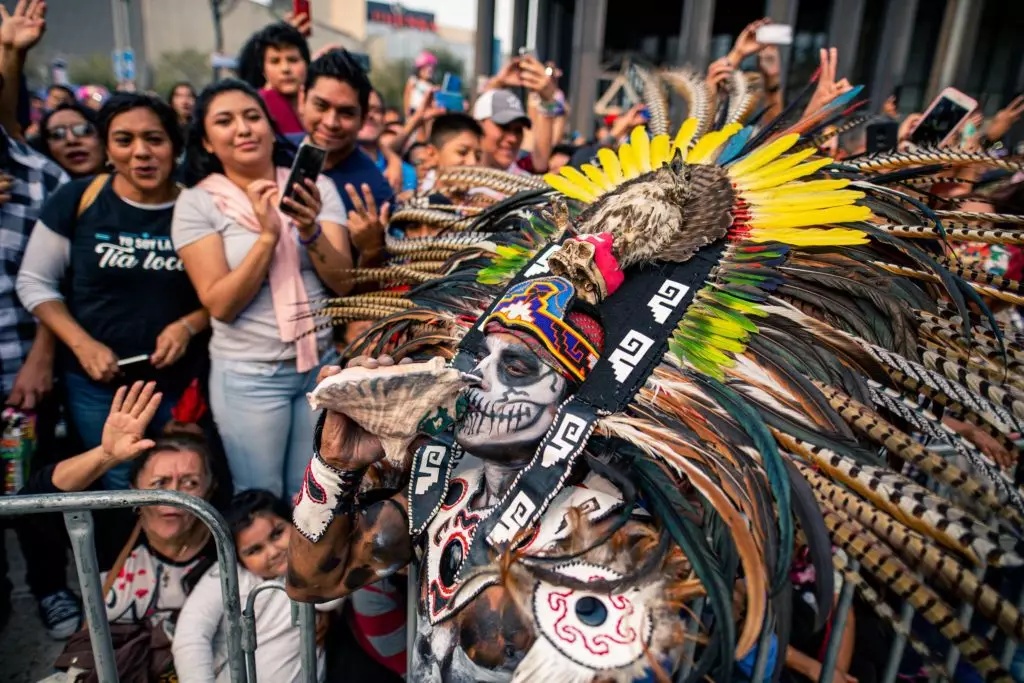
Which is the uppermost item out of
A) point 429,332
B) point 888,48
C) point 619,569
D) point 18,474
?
point 888,48

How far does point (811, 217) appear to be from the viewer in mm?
1471

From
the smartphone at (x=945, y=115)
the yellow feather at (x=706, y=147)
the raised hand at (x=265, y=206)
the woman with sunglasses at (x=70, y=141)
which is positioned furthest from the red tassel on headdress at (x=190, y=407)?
the smartphone at (x=945, y=115)

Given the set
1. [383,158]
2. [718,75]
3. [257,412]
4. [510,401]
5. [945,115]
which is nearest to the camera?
[510,401]

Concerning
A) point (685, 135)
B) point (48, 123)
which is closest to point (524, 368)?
point (685, 135)

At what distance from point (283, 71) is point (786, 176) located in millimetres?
2937

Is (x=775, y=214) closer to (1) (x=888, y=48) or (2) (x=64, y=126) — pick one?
(2) (x=64, y=126)

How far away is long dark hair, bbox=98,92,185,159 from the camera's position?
265 cm

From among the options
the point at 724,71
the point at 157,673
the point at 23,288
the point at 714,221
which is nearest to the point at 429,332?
the point at 714,221

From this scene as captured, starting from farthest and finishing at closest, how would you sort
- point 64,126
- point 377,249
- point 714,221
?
1. point 64,126
2. point 377,249
3. point 714,221

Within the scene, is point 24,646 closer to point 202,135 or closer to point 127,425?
point 127,425

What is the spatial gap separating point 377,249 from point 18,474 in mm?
1757

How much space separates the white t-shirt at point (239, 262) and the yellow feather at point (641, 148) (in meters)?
1.37

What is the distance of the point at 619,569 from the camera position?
3.84ft

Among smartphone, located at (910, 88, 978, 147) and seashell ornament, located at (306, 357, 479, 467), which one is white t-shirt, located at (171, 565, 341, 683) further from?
smartphone, located at (910, 88, 978, 147)
